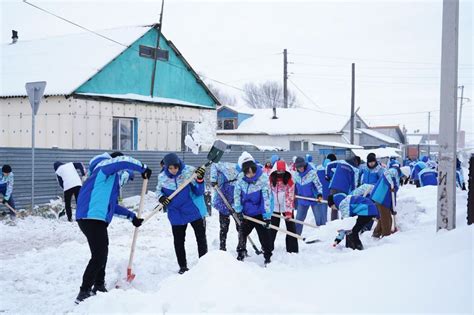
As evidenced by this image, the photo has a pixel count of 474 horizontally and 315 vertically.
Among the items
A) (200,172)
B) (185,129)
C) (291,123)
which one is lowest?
(200,172)

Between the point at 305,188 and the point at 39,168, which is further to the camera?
the point at 39,168

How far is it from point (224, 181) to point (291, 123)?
92.4 feet

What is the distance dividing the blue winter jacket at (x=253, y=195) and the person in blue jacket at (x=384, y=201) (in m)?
2.55

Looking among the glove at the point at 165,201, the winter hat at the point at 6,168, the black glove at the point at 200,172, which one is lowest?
the glove at the point at 165,201

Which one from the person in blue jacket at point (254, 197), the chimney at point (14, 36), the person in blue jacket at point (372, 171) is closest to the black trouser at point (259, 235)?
the person in blue jacket at point (254, 197)

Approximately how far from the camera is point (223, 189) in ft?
24.4

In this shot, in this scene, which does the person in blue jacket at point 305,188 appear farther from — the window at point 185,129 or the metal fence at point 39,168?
the window at point 185,129

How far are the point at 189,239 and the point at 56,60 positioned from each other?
12.1 m

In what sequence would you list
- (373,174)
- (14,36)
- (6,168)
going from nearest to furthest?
(373,174) < (6,168) < (14,36)

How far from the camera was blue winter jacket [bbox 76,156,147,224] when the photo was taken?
510 cm

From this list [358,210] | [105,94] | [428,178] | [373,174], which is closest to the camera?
[358,210]

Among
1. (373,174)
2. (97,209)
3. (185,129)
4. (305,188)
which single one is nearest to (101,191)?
(97,209)

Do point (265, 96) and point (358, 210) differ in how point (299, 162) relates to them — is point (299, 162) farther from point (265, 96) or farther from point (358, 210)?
point (265, 96)

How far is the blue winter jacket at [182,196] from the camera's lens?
20.5 feet
